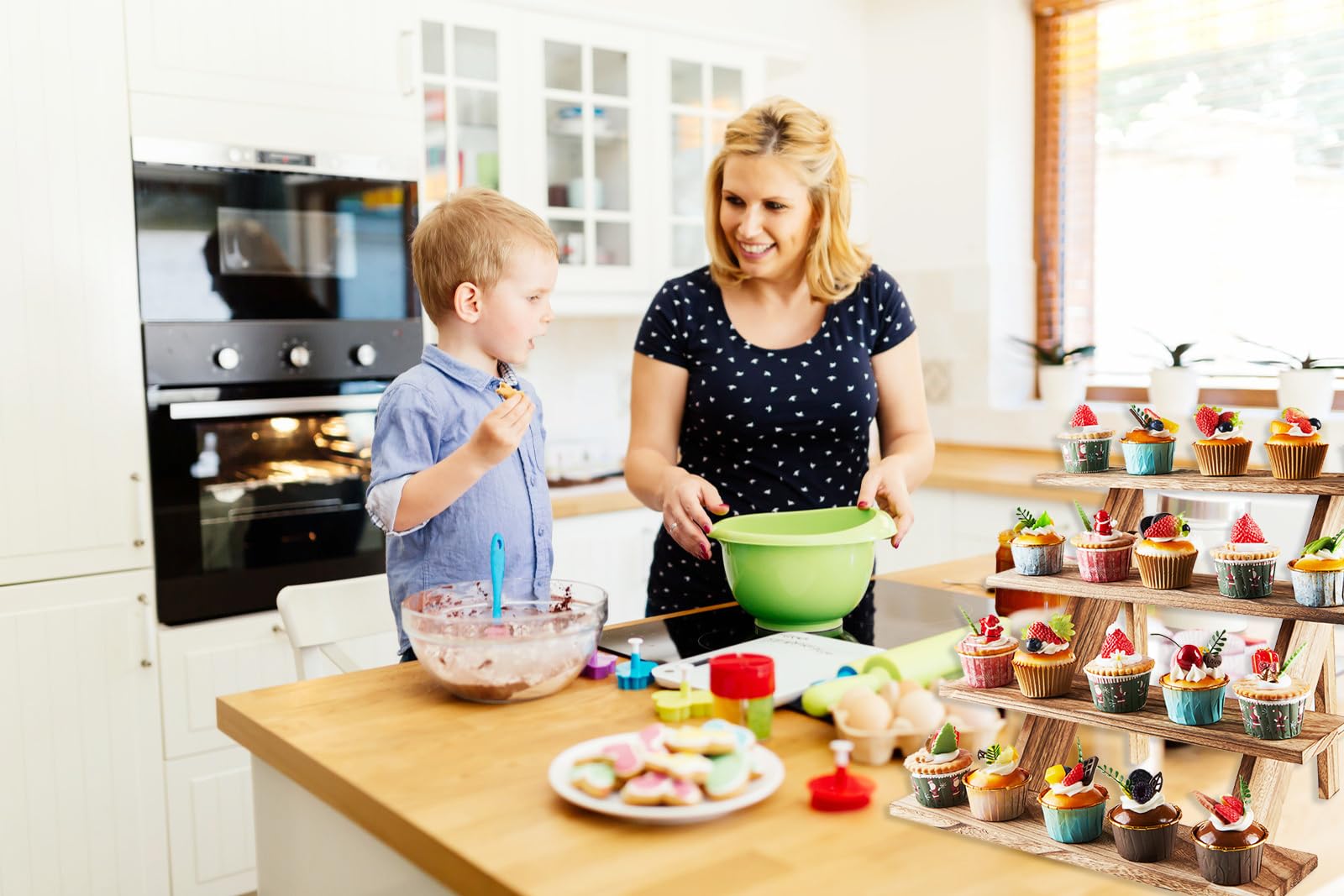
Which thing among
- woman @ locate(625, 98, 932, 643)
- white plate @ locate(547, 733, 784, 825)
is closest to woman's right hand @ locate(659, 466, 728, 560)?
woman @ locate(625, 98, 932, 643)

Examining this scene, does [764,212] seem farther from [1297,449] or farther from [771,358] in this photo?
[1297,449]

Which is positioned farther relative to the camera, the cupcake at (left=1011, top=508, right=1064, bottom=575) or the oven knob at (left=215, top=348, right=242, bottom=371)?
the oven knob at (left=215, top=348, right=242, bottom=371)

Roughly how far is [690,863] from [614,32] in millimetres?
2755

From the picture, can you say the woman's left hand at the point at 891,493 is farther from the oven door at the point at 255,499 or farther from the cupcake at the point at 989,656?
the oven door at the point at 255,499

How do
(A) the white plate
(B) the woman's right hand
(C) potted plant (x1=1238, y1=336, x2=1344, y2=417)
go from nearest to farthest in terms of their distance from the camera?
(A) the white plate → (B) the woman's right hand → (C) potted plant (x1=1238, y1=336, x2=1344, y2=417)

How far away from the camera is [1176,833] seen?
0.65 m

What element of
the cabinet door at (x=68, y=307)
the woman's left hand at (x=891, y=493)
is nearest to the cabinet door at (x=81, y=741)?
the cabinet door at (x=68, y=307)

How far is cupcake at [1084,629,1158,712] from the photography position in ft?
2.13

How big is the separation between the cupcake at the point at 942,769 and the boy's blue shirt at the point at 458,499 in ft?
2.61

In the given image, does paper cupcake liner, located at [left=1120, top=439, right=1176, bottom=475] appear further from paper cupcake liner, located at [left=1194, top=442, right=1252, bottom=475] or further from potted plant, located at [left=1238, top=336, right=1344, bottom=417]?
potted plant, located at [left=1238, top=336, right=1344, bottom=417]

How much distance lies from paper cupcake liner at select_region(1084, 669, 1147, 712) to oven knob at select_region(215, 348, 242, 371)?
6.95 ft

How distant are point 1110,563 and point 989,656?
0.09m

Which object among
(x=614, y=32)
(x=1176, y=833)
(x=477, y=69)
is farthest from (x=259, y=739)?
(x=614, y=32)

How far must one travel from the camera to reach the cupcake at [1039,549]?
716 mm
